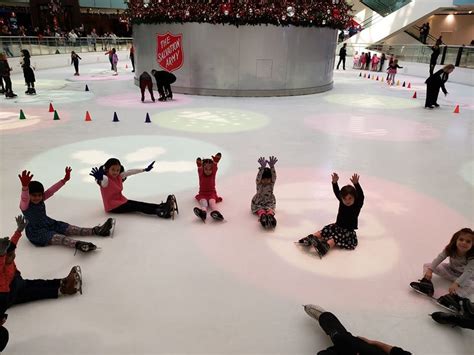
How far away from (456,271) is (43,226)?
401 centimetres

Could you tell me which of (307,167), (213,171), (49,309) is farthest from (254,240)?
(307,167)

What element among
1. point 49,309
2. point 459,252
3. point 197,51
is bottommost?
point 49,309

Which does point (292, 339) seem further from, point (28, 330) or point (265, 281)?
point (28, 330)

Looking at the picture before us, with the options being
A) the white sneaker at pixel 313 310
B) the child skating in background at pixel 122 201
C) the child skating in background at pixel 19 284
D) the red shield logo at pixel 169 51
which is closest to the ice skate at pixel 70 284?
the child skating in background at pixel 19 284

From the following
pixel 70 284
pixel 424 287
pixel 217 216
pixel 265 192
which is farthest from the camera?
pixel 265 192

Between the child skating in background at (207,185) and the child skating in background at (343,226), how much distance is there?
4.06ft

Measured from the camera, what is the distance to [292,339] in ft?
8.98

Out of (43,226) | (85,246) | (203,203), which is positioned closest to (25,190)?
(43,226)

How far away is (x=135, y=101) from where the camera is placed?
40.1ft

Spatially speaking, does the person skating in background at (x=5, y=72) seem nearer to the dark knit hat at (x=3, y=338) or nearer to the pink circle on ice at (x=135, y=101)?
the pink circle on ice at (x=135, y=101)

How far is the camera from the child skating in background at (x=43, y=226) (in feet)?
11.5

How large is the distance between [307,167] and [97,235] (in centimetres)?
368

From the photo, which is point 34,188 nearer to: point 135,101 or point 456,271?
point 456,271

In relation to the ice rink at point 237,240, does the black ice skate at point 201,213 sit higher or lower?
higher
